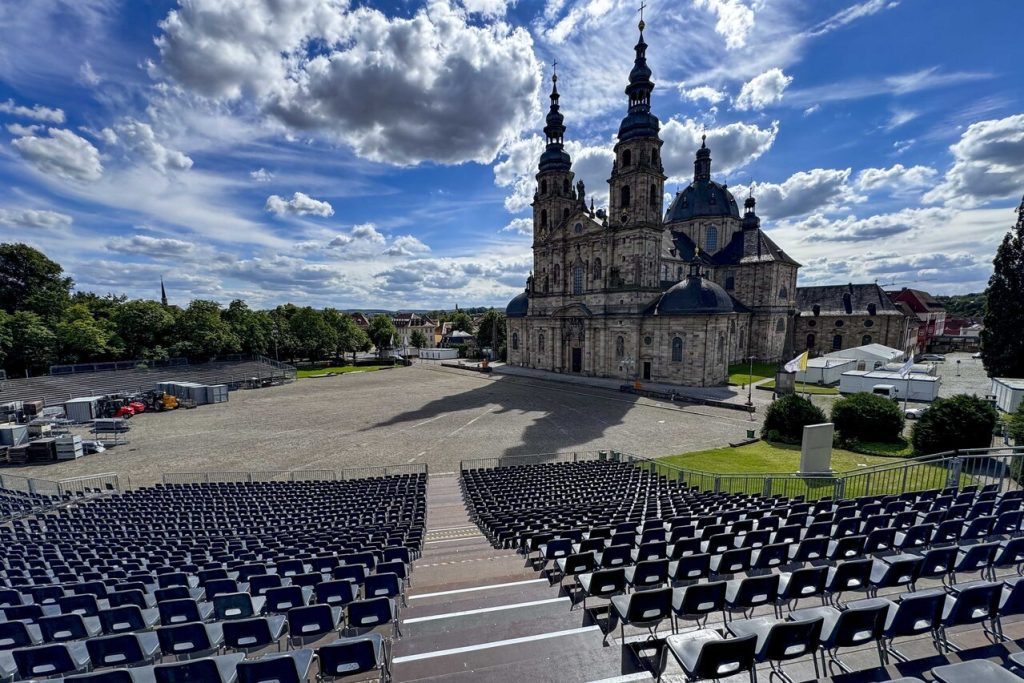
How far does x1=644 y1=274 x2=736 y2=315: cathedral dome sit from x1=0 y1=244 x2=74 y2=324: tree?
218 ft

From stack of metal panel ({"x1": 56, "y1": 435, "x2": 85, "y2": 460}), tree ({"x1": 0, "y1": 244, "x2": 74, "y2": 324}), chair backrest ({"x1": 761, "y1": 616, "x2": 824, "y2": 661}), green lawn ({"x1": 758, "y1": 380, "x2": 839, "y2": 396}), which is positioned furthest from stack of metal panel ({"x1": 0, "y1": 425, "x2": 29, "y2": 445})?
green lawn ({"x1": 758, "y1": 380, "x2": 839, "y2": 396})

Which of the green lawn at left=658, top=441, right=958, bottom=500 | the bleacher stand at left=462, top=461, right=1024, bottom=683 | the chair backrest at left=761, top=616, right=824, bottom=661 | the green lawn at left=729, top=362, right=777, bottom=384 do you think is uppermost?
the chair backrest at left=761, top=616, right=824, bottom=661

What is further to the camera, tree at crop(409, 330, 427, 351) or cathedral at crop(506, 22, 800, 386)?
tree at crop(409, 330, 427, 351)

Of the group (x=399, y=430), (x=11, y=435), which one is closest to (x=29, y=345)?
(x=11, y=435)

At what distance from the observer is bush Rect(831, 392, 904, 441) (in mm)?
22016

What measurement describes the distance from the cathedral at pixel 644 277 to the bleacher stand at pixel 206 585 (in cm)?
3434

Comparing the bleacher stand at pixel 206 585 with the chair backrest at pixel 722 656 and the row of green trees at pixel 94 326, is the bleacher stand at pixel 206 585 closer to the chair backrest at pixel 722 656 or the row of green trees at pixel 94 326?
→ the chair backrest at pixel 722 656

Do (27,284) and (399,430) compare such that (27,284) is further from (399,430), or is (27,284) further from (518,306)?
(518,306)

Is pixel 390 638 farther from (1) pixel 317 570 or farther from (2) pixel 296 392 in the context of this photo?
(2) pixel 296 392

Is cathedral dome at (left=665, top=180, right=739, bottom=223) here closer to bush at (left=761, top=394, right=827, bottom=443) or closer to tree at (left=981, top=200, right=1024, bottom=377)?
tree at (left=981, top=200, right=1024, bottom=377)

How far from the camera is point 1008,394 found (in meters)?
26.7

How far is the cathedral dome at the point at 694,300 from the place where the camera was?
3912 centimetres

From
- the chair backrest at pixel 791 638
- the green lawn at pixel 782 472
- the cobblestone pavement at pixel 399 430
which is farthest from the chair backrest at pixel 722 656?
the cobblestone pavement at pixel 399 430

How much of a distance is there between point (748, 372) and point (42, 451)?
59667 mm
